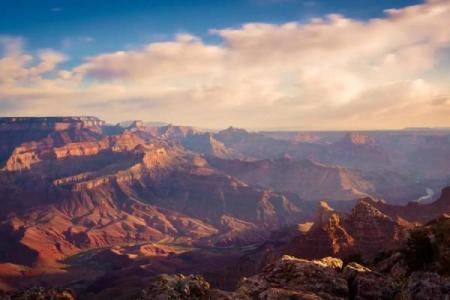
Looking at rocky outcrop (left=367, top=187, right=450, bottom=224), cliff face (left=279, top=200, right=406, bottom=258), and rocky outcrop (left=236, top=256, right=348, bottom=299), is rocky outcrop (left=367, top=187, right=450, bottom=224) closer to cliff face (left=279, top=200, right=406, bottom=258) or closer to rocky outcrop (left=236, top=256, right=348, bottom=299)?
cliff face (left=279, top=200, right=406, bottom=258)

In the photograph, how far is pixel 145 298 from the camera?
74.6 ft

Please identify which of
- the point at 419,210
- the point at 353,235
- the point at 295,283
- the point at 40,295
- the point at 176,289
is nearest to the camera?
the point at 176,289

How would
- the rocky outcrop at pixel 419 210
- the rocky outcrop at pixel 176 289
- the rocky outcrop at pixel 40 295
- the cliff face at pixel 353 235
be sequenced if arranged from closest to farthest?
the rocky outcrop at pixel 176 289
the rocky outcrop at pixel 40 295
the cliff face at pixel 353 235
the rocky outcrop at pixel 419 210

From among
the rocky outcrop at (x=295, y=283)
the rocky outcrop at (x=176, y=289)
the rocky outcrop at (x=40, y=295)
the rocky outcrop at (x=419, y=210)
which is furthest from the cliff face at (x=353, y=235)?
the rocky outcrop at (x=40, y=295)

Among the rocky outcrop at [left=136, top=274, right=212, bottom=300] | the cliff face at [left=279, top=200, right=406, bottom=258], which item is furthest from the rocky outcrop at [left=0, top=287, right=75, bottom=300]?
the cliff face at [left=279, top=200, right=406, bottom=258]

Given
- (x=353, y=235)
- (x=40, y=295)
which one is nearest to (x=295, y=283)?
(x=40, y=295)

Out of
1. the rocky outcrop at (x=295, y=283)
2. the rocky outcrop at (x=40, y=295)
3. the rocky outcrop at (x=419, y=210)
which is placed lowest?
the rocky outcrop at (x=419, y=210)

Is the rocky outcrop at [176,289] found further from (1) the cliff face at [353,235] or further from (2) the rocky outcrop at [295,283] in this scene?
(1) the cliff face at [353,235]

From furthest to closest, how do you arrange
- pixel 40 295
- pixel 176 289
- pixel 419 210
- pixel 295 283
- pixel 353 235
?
pixel 419 210
pixel 353 235
pixel 295 283
pixel 40 295
pixel 176 289

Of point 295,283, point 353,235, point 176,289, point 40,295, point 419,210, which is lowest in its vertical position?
point 419,210

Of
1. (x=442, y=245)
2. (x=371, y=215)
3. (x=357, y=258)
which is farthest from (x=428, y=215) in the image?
(x=442, y=245)

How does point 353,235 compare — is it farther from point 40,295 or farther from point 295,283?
point 40,295

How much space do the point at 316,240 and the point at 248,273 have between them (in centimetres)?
3989

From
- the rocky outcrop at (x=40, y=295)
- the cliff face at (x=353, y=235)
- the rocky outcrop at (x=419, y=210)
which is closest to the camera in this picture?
the rocky outcrop at (x=40, y=295)
